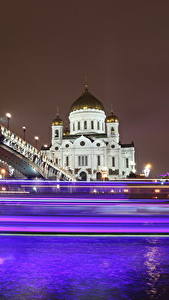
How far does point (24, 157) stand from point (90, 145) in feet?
148

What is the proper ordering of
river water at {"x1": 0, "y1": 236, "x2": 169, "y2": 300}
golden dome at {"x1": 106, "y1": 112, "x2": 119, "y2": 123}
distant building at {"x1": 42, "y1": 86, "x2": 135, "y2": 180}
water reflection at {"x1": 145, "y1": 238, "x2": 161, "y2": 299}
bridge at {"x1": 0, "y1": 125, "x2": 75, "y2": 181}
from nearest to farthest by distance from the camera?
river water at {"x1": 0, "y1": 236, "x2": 169, "y2": 300}, water reflection at {"x1": 145, "y1": 238, "x2": 161, "y2": 299}, bridge at {"x1": 0, "y1": 125, "x2": 75, "y2": 181}, distant building at {"x1": 42, "y1": 86, "x2": 135, "y2": 180}, golden dome at {"x1": 106, "y1": 112, "x2": 119, "y2": 123}

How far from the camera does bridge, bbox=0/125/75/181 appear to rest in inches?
1574

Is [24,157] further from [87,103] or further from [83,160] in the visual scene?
[87,103]

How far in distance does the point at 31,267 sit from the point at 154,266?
1.96m

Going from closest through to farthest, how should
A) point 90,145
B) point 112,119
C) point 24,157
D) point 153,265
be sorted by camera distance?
point 153,265 → point 24,157 → point 90,145 → point 112,119

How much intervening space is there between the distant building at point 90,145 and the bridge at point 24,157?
1250 inches

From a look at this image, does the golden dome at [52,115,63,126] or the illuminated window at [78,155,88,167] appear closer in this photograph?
the illuminated window at [78,155,88,167]

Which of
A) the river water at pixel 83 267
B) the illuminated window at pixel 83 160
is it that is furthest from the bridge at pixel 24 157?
the illuminated window at pixel 83 160

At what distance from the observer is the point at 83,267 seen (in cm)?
606

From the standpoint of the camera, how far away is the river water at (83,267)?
471 centimetres

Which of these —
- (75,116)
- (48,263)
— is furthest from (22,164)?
(75,116)

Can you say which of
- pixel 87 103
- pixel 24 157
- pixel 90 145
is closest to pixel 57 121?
pixel 87 103

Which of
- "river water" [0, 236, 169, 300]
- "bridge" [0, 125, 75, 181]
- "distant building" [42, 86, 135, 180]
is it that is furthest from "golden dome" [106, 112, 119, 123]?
"river water" [0, 236, 169, 300]

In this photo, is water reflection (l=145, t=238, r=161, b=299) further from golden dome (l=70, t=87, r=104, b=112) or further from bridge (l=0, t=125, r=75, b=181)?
golden dome (l=70, t=87, r=104, b=112)
